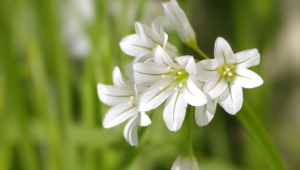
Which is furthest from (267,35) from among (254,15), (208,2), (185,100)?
(185,100)

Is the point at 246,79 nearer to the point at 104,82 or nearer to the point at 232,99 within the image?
the point at 232,99

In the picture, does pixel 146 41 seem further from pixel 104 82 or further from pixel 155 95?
pixel 104 82

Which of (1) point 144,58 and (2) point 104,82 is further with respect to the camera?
(2) point 104,82

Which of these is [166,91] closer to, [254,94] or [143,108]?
[143,108]

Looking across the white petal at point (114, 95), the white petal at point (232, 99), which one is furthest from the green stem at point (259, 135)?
the white petal at point (114, 95)

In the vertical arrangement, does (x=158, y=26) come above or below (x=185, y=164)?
above

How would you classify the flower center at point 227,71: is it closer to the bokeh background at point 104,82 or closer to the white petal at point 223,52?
the white petal at point 223,52

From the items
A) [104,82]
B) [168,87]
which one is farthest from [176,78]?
[104,82]
